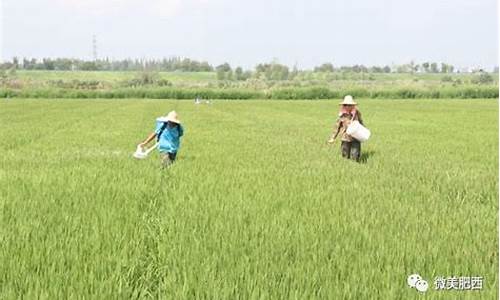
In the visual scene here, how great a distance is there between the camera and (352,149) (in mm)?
8547

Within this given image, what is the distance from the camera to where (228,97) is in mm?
52656

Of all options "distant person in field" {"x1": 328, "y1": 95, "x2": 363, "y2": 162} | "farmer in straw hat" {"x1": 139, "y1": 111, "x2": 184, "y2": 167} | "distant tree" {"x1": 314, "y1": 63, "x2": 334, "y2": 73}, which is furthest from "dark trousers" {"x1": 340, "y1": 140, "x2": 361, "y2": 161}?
"distant tree" {"x1": 314, "y1": 63, "x2": 334, "y2": 73}

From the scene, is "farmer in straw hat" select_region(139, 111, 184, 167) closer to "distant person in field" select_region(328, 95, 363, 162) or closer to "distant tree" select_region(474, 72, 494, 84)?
"distant person in field" select_region(328, 95, 363, 162)

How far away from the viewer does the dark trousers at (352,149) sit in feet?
27.8

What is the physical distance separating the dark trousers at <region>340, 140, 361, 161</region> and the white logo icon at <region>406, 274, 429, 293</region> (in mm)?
5829

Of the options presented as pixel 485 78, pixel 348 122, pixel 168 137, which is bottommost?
pixel 168 137

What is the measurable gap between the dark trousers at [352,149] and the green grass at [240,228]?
61cm

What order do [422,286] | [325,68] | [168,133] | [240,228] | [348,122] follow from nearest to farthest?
[422,286] → [240,228] → [168,133] → [348,122] → [325,68]

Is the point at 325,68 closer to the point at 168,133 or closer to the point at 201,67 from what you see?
the point at 201,67

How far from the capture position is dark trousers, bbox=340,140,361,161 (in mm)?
8461

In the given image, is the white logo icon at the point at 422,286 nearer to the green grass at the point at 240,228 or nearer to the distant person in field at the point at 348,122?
the green grass at the point at 240,228

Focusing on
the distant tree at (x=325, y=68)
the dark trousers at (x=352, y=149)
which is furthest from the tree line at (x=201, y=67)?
the dark trousers at (x=352, y=149)

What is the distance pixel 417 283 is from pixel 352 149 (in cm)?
602

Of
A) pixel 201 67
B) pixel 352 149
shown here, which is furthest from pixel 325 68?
pixel 352 149
